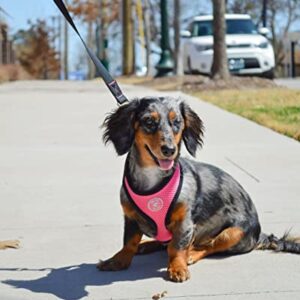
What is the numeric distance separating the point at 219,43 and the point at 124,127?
1495cm

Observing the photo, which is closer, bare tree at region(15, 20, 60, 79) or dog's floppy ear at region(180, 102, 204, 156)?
dog's floppy ear at region(180, 102, 204, 156)

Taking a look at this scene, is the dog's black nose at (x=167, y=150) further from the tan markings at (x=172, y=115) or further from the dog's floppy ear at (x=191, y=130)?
the dog's floppy ear at (x=191, y=130)

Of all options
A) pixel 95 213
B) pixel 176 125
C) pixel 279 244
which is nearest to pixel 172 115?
pixel 176 125

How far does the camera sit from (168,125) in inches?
163

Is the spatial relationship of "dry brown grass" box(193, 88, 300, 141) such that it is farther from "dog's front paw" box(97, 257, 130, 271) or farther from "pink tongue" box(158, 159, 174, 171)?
"pink tongue" box(158, 159, 174, 171)

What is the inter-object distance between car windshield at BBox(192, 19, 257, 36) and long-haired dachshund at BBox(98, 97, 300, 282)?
19.0m

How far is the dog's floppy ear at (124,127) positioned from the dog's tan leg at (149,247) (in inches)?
35.4

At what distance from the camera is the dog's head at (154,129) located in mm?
4074

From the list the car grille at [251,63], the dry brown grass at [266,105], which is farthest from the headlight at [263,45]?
the dry brown grass at [266,105]

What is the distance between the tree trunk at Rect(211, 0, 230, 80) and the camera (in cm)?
1869

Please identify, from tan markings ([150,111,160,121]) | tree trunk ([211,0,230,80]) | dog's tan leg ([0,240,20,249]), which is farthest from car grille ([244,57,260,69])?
tan markings ([150,111,160,121])

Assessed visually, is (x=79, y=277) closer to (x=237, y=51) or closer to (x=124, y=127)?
(x=124, y=127)

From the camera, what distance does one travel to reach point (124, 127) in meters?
4.28

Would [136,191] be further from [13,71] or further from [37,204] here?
[13,71]
